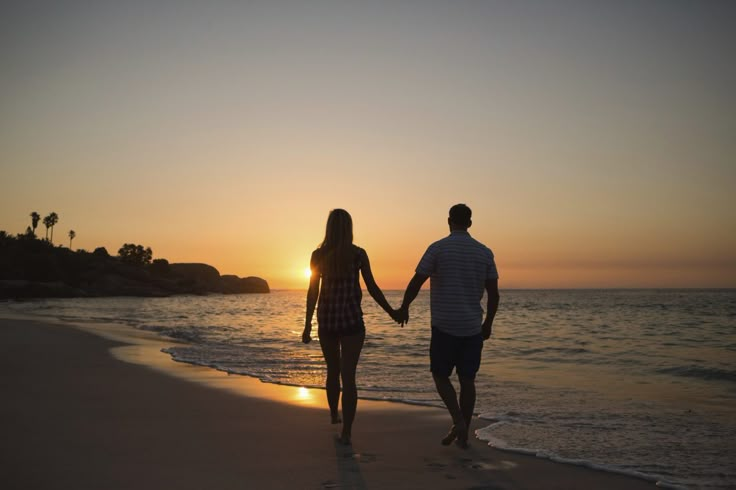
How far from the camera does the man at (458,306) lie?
5473 millimetres

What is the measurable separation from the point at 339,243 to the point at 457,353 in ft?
4.84

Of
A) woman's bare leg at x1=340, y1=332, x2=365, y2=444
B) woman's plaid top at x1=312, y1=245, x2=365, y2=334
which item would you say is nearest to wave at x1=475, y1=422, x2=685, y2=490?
woman's bare leg at x1=340, y1=332, x2=365, y2=444

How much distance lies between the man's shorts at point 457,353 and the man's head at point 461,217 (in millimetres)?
976

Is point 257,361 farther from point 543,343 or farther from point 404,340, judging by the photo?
point 543,343

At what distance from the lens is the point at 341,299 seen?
5660mm

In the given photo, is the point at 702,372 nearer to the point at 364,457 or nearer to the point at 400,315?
the point at 400,315

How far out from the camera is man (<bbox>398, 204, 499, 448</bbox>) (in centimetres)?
547

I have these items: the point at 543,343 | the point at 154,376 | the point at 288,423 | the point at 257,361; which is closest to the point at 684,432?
the point at 288,423

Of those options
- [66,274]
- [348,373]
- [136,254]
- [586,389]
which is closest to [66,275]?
[66,274]

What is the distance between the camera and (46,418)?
632 cm

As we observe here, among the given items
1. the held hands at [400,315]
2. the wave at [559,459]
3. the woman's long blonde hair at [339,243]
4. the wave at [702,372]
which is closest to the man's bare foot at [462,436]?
the wave at [559,459]

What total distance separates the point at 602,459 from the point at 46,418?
552cm

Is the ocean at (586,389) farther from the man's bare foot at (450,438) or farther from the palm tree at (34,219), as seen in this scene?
the palm tree at (34,219)

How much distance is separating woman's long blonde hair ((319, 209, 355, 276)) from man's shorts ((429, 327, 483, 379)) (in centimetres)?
102
